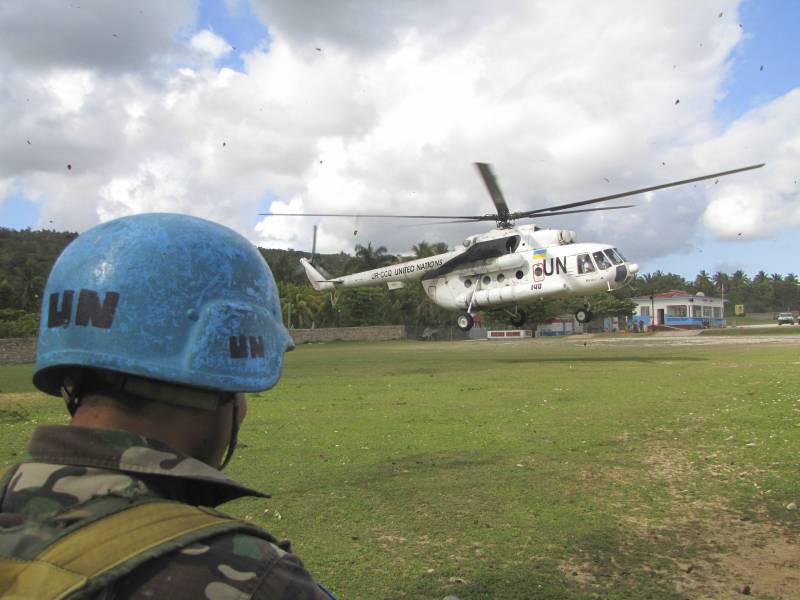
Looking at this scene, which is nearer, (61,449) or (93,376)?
(61,449)

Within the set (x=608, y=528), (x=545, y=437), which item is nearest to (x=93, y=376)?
(x=608, y=528)

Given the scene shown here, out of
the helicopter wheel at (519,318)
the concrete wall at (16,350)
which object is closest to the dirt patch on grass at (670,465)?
the helicopter wheel at (519,318)

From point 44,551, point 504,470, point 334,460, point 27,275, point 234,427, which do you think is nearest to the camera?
point 44,551

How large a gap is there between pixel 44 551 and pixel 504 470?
5.23 metres

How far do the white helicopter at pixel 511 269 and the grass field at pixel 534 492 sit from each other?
1167 centimetres

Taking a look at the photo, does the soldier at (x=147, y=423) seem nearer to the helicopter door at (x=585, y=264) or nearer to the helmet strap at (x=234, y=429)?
the helmet strap at (x=234, y=429)

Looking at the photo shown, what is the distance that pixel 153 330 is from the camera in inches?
52.5

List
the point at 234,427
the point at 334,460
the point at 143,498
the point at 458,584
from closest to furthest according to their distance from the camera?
the point at 143,498 → the point at 234,427 → the point at 458,584 → the point at 334,460

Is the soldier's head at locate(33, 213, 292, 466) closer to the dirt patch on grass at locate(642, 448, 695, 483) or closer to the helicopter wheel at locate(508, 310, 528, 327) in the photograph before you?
the dirt patch on grass at locate(642, 448, 695, 483)

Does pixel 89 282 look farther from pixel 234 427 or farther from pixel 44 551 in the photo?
pixel 44 551

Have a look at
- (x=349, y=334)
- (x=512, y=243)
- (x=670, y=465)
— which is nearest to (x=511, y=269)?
(x=512, y=243)

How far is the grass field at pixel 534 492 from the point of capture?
367cm

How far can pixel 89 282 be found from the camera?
4.42 feet

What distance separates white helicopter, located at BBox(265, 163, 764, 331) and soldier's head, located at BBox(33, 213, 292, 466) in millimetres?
19463
